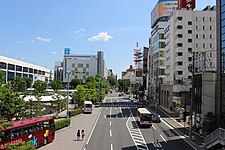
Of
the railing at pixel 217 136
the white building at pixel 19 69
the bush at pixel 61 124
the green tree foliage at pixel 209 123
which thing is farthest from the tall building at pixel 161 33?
the railing at pixel 217 136

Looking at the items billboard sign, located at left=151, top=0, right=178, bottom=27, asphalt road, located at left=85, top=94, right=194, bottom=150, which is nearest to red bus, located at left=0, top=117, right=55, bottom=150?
asphalt road, located at left=85, top=94, right=194, bottom=150

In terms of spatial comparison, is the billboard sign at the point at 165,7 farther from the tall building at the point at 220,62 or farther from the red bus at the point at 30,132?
the red bus at the point at 30,132

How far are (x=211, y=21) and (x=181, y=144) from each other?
155 feet

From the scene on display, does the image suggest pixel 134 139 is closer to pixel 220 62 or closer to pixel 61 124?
pixel 61 124

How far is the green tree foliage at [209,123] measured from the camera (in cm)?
3572

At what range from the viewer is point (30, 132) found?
27.6 metres

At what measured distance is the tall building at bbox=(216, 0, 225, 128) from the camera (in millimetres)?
38094

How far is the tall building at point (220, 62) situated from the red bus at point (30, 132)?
2224 centimetres

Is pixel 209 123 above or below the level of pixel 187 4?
below

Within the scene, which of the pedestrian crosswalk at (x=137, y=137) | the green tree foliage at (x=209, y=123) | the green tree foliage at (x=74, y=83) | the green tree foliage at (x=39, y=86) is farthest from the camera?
the green tree foliage at (x=74, y=83)

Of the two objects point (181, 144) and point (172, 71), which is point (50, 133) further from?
point (172, 71)

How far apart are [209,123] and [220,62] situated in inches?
348

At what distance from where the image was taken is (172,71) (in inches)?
2970

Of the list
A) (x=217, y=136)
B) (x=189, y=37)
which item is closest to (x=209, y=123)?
(x=217, y=136)
